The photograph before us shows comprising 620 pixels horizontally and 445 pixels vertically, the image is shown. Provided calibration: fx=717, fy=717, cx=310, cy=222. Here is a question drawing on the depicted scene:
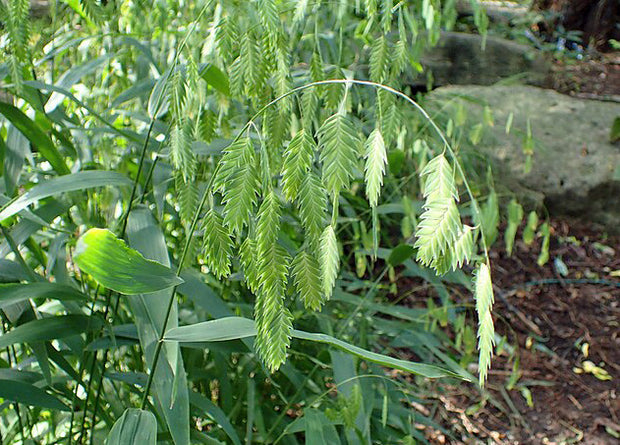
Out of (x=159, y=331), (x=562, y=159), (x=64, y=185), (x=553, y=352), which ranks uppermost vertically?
(x=64, y=185)

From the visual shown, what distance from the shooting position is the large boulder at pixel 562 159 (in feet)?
8.71

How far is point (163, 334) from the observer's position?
711 millimetres

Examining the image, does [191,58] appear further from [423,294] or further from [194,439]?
[423,294]

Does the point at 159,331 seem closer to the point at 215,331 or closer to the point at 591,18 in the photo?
the point at 215,331

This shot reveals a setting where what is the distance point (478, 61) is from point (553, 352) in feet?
6.72

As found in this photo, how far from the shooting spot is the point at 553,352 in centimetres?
216

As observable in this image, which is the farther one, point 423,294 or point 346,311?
point 423,294

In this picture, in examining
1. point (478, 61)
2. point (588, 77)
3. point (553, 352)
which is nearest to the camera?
point (553, 352)

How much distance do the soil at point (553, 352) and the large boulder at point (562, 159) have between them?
100 millimetres

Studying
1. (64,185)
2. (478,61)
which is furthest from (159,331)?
(478,61)

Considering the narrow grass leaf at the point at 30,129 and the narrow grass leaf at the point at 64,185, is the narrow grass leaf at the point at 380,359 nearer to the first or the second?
the narrow grass leaf at the point at 64,185

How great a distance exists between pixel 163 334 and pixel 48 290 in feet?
0.67

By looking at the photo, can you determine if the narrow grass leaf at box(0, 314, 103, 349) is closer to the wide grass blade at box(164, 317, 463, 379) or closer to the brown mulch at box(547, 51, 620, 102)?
the wide grass blade at box(164, 317, 463, 379)

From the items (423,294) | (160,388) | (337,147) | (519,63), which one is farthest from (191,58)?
(519,63)
